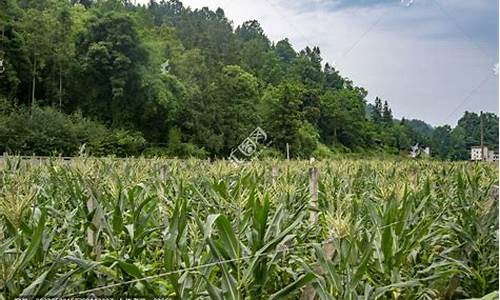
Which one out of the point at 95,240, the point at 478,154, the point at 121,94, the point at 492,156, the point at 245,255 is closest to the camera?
the point at 245,255

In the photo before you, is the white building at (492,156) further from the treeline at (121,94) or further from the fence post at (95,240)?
the treeline at (121,94)

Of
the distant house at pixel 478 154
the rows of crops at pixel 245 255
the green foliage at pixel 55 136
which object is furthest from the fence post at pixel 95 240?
the green foliage at pixel 55 136

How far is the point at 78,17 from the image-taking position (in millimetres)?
24734

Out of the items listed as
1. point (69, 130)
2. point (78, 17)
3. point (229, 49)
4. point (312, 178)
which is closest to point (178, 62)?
point (229, 49)

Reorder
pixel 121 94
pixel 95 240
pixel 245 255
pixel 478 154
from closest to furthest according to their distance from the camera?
pixel 245 255 → pixel 95 240 → pixel 478 154 → pixel 121 94

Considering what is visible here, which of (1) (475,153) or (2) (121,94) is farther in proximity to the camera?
(2) (121,94)

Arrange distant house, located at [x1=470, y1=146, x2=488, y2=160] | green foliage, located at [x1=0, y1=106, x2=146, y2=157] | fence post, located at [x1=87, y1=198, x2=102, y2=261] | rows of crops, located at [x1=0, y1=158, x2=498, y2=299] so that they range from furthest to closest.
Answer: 1. green foliage, located at [x1=0, y1=106, x2=146, y2=157]
2. distant house, located at [x1=470, y1=146, x2=488, y2=160]
3. fence post, located at [x1=87, y1=198, x2=102, y2=261]
4. rows of crops, located at [x1=0, y1=158, x2=498, y2=299]

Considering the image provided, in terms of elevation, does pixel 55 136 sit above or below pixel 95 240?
above

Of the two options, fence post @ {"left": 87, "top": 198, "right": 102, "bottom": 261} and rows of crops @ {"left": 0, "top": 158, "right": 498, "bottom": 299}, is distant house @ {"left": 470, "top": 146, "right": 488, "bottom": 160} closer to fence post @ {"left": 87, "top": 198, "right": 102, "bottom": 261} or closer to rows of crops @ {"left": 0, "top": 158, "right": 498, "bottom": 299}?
rows of crops @ {"left": 0, "top": 158, "right": 498, "bottom": 299}

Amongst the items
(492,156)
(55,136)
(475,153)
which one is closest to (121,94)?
(55,136)

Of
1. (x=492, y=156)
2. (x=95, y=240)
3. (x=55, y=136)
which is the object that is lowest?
(x=95, y=240)

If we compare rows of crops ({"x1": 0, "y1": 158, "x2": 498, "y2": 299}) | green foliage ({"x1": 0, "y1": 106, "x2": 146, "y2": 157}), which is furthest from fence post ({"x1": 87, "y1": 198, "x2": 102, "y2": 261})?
green foliage ({"x1": 0, "y1": 106, "x2": 146, "y2": 157})

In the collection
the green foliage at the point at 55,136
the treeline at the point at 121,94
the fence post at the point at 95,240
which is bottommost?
the fence post at the point at 95,240

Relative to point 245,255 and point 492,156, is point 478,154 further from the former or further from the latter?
point 245,255
